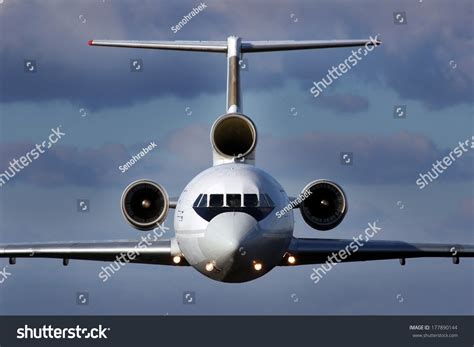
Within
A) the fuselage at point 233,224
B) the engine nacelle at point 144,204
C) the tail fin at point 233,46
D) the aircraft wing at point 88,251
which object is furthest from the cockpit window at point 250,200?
the tail fin at point 233,46

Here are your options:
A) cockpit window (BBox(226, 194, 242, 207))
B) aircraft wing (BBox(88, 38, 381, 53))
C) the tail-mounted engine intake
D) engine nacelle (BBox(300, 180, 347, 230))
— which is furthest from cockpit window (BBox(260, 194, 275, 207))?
aircraft wing (BBox(88, 38, 381, 53))

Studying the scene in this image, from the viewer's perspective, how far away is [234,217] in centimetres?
3058

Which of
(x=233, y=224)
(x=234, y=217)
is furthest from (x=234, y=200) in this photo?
(x=233, y=224)

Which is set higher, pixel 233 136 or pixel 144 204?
pixel 233 136

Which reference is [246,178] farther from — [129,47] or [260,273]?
[129,47]

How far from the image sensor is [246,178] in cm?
3222

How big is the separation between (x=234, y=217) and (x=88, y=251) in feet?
29.5

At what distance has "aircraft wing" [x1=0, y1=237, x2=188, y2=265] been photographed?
122 ft

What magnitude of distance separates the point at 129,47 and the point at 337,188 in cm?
915

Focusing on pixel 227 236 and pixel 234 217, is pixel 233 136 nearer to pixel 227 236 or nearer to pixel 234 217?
pixel 234 217

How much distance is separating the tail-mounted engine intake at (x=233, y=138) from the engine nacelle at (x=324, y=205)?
8.58 ft

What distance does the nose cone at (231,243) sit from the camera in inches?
1178

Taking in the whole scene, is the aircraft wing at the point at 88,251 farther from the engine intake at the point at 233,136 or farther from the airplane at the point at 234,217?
the engine intake at the point at 233,136
